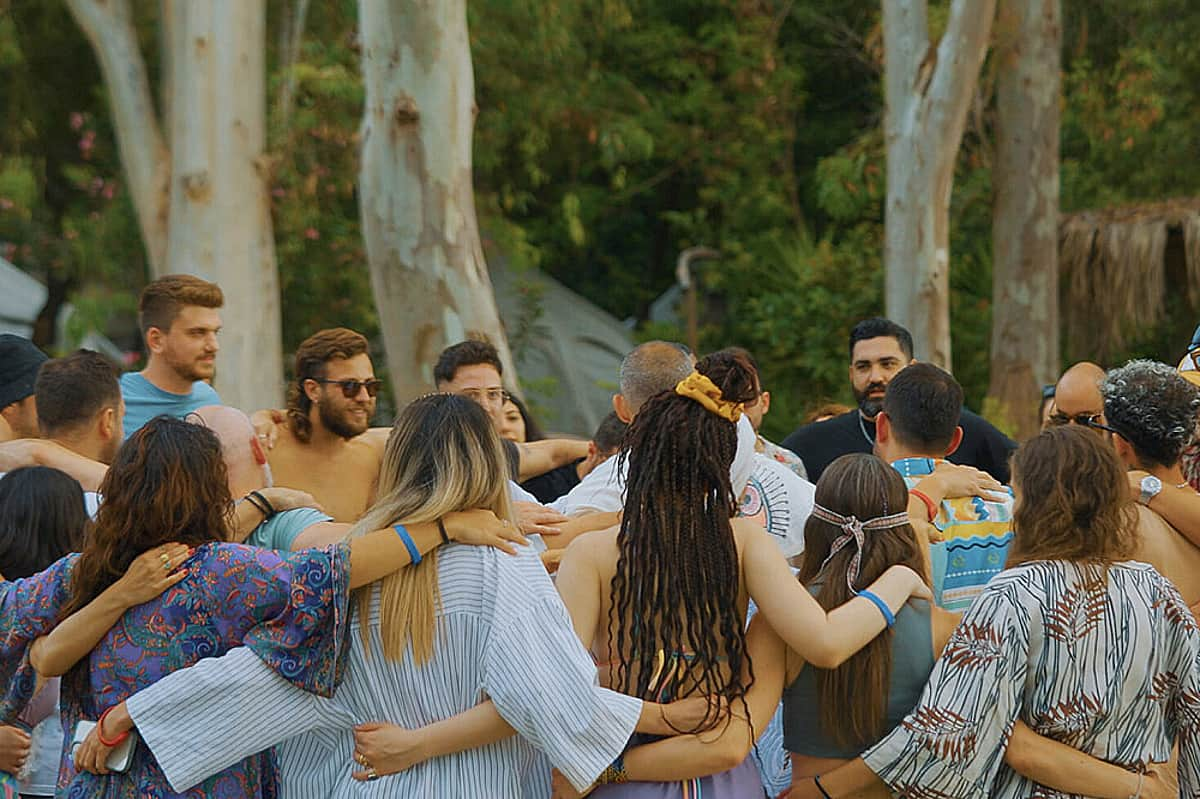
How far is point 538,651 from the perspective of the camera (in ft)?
10.7

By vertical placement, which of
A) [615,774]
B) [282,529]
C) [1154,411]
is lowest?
[615,774]

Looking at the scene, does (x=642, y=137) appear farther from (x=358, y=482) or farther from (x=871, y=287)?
(x=358, y=482)

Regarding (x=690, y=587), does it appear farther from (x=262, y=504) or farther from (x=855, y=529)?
(x=262, y=504)

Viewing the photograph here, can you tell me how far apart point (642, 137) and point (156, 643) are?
12.6m

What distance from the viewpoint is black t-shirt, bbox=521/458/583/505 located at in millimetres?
6125

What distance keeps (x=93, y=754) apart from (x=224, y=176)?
8265mm

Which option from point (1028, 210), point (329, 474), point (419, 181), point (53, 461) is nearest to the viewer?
point (53, 461)

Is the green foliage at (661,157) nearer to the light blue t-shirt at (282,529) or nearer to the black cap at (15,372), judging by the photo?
the black cap at (15,372)

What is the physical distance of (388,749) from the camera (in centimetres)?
334

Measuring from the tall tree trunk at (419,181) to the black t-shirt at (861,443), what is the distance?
7.46 feet

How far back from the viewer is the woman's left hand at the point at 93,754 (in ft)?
11.0

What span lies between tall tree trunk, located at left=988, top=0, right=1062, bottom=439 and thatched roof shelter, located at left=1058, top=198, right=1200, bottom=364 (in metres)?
0.75

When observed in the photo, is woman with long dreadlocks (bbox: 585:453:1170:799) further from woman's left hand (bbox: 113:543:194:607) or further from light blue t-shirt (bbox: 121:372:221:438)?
light blue t-shirt (bbox: 121:372:221:438)

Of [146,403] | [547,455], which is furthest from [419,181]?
[547,455]
